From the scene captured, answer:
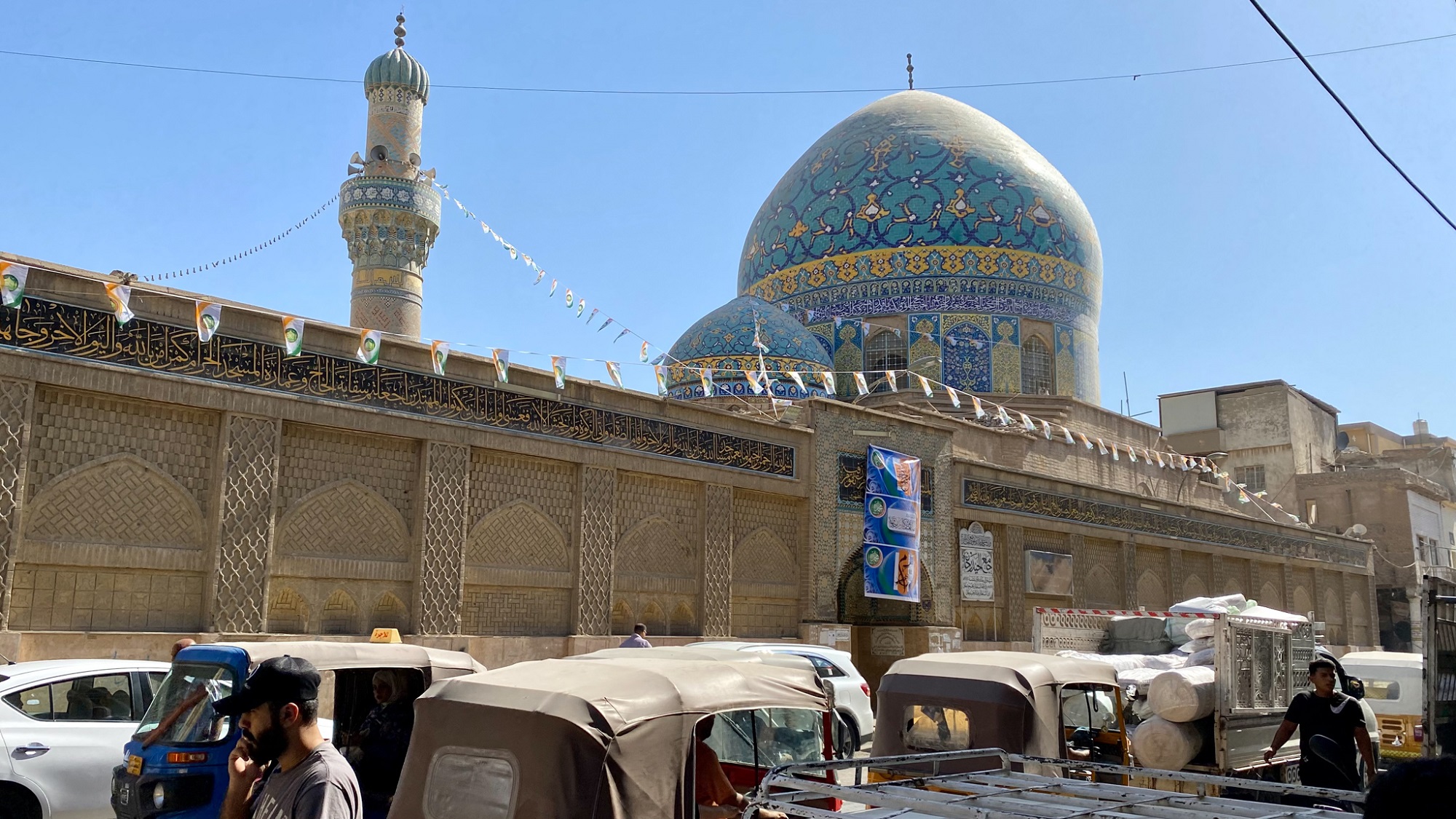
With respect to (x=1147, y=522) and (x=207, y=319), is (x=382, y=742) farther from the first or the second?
(x=1147, y=522)

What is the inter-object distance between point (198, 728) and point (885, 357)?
19.5 metres

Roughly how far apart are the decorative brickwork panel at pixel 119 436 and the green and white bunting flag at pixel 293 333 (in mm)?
874

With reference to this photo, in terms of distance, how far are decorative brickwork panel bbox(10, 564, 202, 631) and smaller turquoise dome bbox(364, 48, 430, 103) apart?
42.5ft

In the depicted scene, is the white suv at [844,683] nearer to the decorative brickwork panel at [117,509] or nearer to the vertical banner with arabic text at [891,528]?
the decorative brickwork panel at [117,509]

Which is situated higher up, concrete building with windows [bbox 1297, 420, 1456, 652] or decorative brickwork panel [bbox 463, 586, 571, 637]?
concrete building with windows [bbox 1297, 420, 1456, 652]

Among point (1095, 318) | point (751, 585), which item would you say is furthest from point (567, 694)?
point (1095, 318)

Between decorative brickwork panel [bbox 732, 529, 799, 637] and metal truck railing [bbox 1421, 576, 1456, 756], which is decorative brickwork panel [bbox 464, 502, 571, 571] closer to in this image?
decorative brickwork panel [bbox 732, 529, 799, 637]

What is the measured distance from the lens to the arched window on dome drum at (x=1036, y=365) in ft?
80.2

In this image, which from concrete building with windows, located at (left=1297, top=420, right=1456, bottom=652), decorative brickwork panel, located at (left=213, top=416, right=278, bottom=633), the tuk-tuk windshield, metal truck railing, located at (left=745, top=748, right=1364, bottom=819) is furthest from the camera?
concrete building with windows, located at (left=1297, top=420, right=1456, bottom=652)

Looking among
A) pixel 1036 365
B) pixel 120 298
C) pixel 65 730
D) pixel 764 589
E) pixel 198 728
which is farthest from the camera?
pixel 1036 365

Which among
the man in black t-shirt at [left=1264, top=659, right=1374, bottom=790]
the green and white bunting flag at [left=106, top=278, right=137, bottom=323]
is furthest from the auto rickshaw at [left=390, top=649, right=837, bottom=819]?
the green and white bunting flag at [left=106, top=278, right=137, bottom=323]

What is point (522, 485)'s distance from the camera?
12461 millimetres

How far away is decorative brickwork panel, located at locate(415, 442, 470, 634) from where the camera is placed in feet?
37.3

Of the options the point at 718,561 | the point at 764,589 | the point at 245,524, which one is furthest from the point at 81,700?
the point at 764,589
